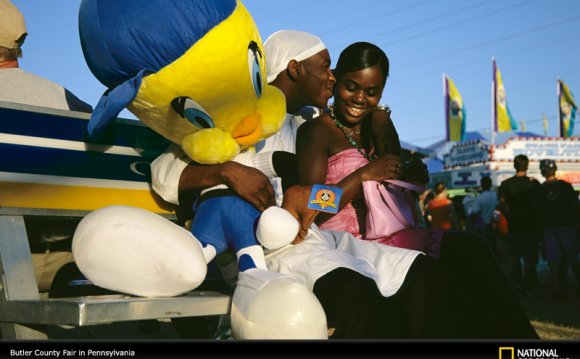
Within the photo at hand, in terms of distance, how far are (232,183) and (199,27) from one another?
0.55m

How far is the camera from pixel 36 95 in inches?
120

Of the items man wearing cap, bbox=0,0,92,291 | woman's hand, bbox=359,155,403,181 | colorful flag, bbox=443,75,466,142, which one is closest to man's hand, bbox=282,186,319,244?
woman's hand, bbox=359,155,403,181

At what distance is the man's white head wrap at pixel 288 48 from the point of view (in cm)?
314

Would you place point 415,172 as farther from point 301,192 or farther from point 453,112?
point 453,112

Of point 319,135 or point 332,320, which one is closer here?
point 332,320

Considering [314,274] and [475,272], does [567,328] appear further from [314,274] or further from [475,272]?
[314,274]

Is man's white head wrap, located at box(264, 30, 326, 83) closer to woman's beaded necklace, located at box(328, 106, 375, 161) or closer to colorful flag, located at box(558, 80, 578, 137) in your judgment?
woman's beaded necklace, located at box(328, 106, 375, 161)

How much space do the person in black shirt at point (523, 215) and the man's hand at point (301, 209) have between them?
21.2ft

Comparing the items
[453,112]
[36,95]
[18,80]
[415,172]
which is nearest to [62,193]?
[36,95]

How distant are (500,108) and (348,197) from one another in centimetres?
3024

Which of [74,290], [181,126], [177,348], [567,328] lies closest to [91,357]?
[177,348]

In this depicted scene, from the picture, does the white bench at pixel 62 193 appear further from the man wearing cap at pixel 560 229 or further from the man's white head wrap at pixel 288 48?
the man wearing cap at pixel 560 229

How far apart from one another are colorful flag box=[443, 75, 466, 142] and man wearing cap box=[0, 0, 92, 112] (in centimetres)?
2842

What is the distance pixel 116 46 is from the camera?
7.50 feet
